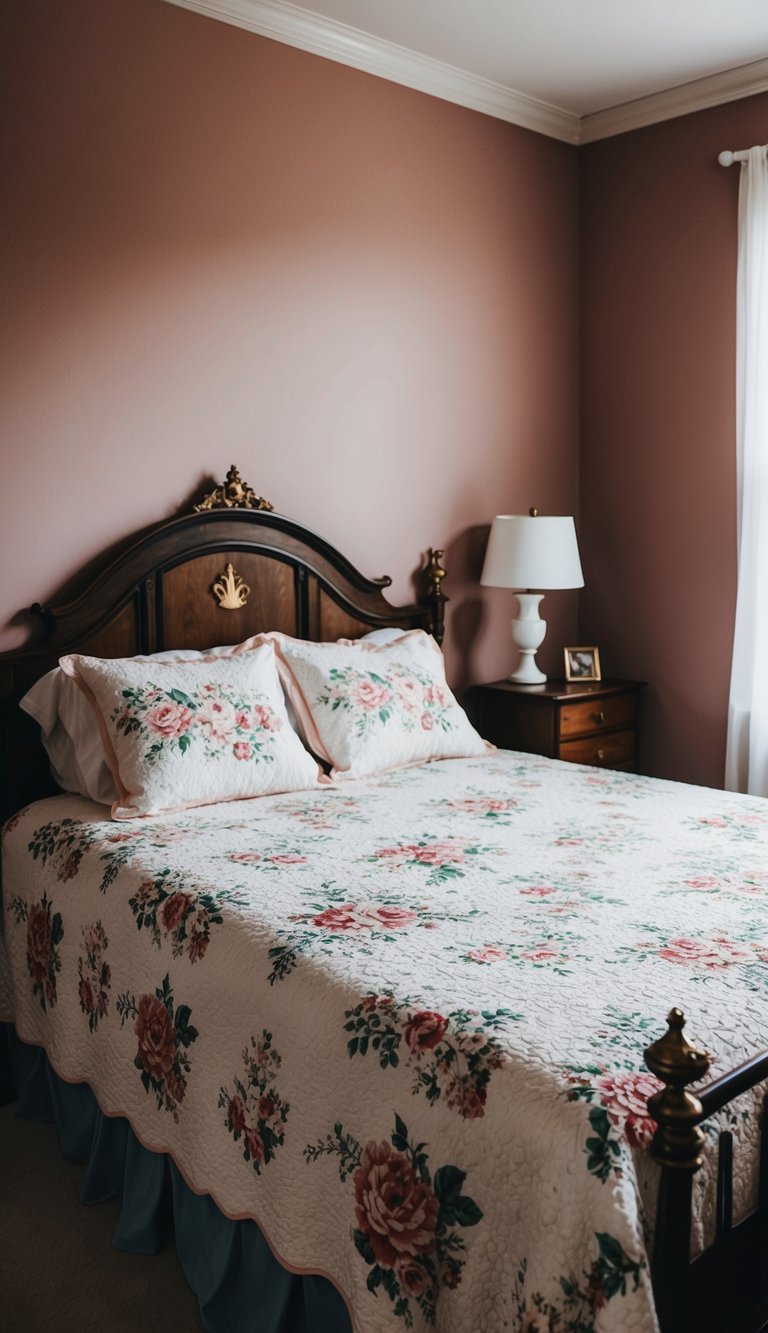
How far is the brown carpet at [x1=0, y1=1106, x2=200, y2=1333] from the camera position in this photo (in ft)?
6.14

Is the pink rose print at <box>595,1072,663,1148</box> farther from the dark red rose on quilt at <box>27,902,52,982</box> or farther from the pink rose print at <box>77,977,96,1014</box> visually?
the dark red rose on quilt at <box>27,902,52,982</box>

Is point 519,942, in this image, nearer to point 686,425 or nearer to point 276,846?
point 276,846

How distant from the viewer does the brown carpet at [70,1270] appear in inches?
73.7

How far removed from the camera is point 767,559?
3.55 meters

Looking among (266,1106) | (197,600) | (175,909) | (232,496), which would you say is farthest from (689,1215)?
(232,496)


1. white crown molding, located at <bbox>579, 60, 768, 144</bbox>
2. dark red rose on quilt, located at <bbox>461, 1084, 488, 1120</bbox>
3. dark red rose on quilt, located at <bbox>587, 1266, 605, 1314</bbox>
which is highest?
white crown molding, located at <bbox>579, 60, 768, 144</bbox>

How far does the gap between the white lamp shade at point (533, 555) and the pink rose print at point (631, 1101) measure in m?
2.37

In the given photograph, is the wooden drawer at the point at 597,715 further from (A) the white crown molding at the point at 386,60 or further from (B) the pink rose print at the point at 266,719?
(A) the white crown molding at the point at 386,60

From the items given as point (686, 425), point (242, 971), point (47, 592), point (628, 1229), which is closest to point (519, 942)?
point (242, 971)

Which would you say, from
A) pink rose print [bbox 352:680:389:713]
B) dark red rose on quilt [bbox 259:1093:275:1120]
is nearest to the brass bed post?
dark red rose on quilt [bbox 259:1093:275:1120]

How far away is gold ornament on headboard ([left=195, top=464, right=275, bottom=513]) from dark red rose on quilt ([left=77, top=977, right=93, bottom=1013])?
4.44 ft

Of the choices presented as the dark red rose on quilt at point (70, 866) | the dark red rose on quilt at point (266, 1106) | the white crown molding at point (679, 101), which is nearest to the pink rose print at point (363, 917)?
the dark red rose on quilt at point (266, 1106)

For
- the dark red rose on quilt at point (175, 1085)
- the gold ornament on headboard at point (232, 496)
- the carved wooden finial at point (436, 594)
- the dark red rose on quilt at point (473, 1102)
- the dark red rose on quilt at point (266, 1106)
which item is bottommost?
the dark red rose on quilt at point (175, 1085)

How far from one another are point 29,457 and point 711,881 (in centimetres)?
188
